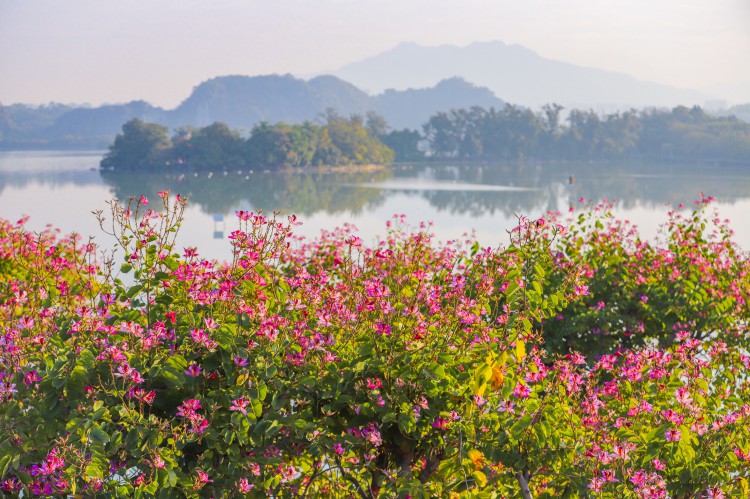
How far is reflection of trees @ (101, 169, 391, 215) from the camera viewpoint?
34.1 m

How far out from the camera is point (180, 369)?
8.72ft

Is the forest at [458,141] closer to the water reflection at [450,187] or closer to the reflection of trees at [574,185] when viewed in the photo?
the water reflection at [450,187]

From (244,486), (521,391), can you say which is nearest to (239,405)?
(244,486)

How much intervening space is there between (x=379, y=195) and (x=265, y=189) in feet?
23.0

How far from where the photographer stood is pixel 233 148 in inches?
2354

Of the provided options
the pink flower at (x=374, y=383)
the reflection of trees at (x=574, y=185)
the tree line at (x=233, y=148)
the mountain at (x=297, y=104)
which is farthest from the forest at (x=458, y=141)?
the mountain at (x=297, y=104)

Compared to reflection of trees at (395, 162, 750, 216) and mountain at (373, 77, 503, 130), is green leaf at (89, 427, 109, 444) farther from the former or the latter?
mountain at (373, 77, 503, 130)

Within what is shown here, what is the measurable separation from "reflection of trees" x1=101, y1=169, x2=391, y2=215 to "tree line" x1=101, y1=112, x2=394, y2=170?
8.02ft

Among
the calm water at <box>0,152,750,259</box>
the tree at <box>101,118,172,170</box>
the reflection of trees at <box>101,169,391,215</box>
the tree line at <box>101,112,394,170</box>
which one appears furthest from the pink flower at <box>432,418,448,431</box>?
the tree at <box>101,118,172,170</box>

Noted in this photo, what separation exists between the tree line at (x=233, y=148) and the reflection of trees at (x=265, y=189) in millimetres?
2445

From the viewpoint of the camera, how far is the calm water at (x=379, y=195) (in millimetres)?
26672

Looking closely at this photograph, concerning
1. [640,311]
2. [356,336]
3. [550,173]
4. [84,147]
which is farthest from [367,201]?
[84,147]

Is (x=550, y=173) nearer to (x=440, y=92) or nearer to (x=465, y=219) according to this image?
(x=465, y=219)

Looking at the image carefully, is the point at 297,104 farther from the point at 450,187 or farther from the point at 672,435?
the point at 672,435
